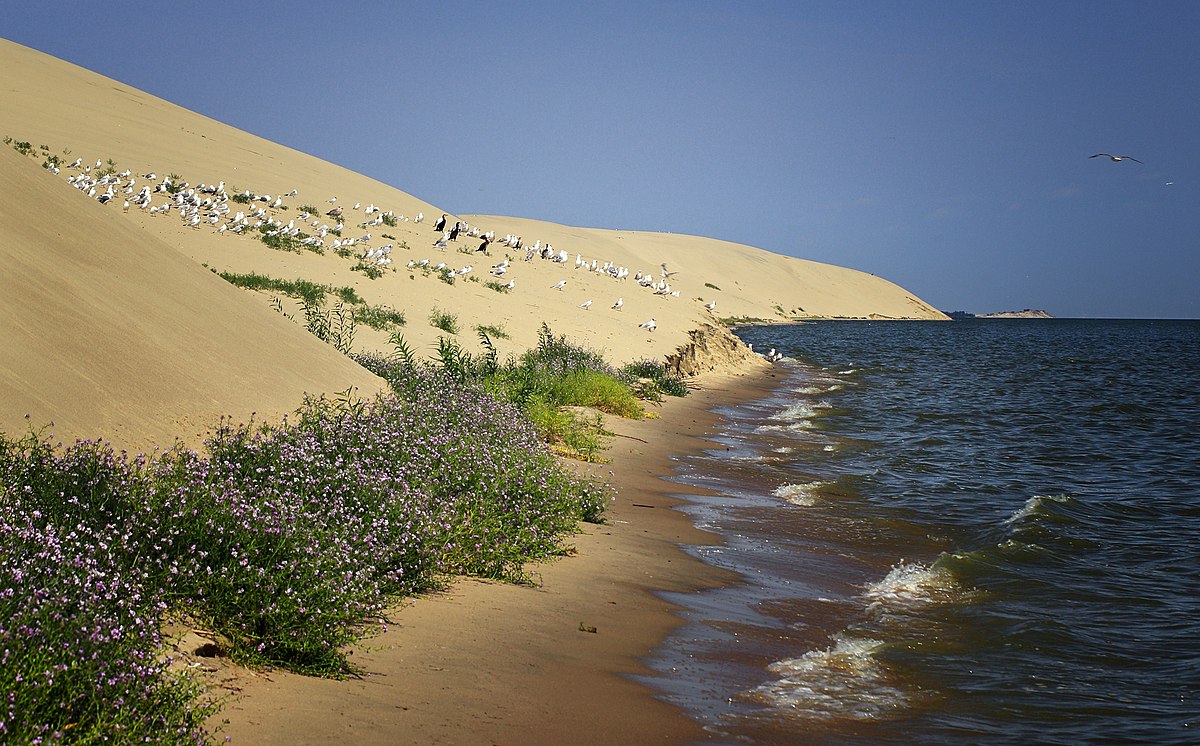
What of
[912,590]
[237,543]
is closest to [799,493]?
[912,590]

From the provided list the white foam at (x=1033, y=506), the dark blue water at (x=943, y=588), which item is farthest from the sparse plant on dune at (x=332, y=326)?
the white foam at (x=1033, y=506)

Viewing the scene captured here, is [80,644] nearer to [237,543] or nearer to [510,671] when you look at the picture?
[237,543]

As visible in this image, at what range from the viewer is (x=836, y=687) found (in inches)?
219

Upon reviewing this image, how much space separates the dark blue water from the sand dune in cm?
395

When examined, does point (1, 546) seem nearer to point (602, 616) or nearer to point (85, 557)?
point (85, 557)

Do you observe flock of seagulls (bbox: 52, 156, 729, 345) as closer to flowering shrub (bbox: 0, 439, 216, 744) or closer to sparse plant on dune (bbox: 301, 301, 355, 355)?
sparse plant on dune (bbox: 301, 301, 355, 355)

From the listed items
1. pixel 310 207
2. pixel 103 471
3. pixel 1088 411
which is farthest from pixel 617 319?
pixel 103 471

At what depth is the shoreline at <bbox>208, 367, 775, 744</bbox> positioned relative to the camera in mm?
3988

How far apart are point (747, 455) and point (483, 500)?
798cm

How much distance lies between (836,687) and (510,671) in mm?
1972

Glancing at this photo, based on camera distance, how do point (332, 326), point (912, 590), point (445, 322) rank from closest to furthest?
1. point (912, 590)
2. point (332, 326)
3. point (445, 322)

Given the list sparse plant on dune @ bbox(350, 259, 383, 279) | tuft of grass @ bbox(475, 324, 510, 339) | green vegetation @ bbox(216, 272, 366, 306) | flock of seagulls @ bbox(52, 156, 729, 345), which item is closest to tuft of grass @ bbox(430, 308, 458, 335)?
tuft of grass @ bbox(475, 324, 510, 339)

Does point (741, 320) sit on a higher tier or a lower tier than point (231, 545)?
higher

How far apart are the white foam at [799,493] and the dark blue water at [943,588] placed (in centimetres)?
5
